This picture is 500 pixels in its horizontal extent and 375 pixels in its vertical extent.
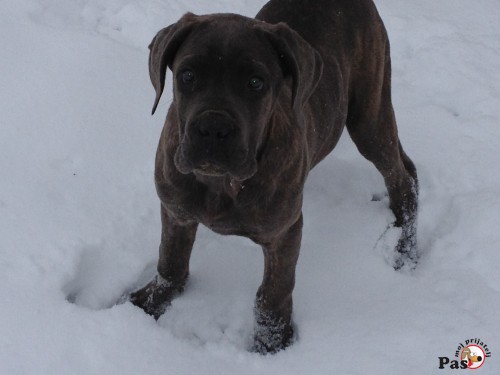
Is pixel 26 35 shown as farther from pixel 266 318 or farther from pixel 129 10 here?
pixel 266 318

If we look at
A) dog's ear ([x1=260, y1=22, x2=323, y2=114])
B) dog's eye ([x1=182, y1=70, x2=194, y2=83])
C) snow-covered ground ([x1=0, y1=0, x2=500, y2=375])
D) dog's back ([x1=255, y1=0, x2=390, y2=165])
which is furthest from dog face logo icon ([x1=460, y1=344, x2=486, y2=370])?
dog's eye ([x1=182, y1=70, x2=194, y2=83])

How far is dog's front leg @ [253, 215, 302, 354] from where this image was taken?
3014 mm

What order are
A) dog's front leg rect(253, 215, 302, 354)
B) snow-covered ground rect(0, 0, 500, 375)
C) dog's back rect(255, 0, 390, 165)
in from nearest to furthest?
dog's front leg rect(253, 215, 302, 354) < snow-covered ground rect(0, 0, 500, 375) < dog's back rect(255, 0, 390, 165)

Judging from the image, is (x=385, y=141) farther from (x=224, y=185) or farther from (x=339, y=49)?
(x=224, y=185)

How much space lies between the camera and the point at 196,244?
375cm

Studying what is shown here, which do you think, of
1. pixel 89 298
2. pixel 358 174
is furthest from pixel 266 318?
pixel 358 174

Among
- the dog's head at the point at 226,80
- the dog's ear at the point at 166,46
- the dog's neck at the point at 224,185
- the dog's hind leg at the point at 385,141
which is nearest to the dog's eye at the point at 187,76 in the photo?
the dog's head at the point at 226,80

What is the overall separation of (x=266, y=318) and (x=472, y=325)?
3.54ft

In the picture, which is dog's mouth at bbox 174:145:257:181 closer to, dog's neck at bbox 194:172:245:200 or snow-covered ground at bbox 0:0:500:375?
dog's neck at bbox 194:172:245:200

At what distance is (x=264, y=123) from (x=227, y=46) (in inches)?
13.4

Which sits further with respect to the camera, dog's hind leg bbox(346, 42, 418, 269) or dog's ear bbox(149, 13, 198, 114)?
dog's hind leg bbox(346, 42, 418, 269)

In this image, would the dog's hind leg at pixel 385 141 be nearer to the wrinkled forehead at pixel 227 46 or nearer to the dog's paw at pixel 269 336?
the dog's paw at pixel 269 336

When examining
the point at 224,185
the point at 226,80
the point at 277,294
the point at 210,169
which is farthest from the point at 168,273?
the point at 226,80

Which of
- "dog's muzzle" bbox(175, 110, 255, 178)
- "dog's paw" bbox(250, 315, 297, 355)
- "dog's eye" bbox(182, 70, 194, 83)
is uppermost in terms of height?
"dog's eye" bbox(182, 70, 194, 83)
